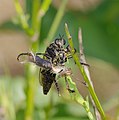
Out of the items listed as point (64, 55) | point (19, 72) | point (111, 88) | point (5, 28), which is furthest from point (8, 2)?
point (64, 55)

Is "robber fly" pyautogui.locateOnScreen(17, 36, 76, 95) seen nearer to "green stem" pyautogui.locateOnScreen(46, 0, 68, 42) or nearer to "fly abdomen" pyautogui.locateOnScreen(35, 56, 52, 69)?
"fly abdomen" pyautogui.locateOnScreen(35, 56, 52, 69)

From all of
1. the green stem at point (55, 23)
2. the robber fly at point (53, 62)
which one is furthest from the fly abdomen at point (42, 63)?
the green stem at point (55, 23)

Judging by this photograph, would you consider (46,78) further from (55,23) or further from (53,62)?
(55,23)

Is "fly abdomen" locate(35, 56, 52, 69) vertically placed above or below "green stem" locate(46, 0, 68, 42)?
below

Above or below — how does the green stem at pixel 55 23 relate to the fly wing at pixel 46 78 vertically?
above

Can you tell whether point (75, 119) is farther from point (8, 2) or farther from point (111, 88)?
point (8, 2)

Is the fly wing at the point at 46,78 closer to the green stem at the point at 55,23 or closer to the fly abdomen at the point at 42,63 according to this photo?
the fly abdomen at the point at 42,63

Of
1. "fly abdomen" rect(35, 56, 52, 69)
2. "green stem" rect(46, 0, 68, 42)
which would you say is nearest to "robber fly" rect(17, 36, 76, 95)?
"fly abdomen" rect(35, 56, 52, 69)

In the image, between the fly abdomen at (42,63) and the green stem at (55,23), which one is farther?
the green stem at (55,23)

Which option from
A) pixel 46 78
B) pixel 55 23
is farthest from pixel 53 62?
pixel 55 23

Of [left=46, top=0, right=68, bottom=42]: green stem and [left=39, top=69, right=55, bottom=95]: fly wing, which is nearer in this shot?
[left=39, top=69, right=55, bottom=95]: fly wing
